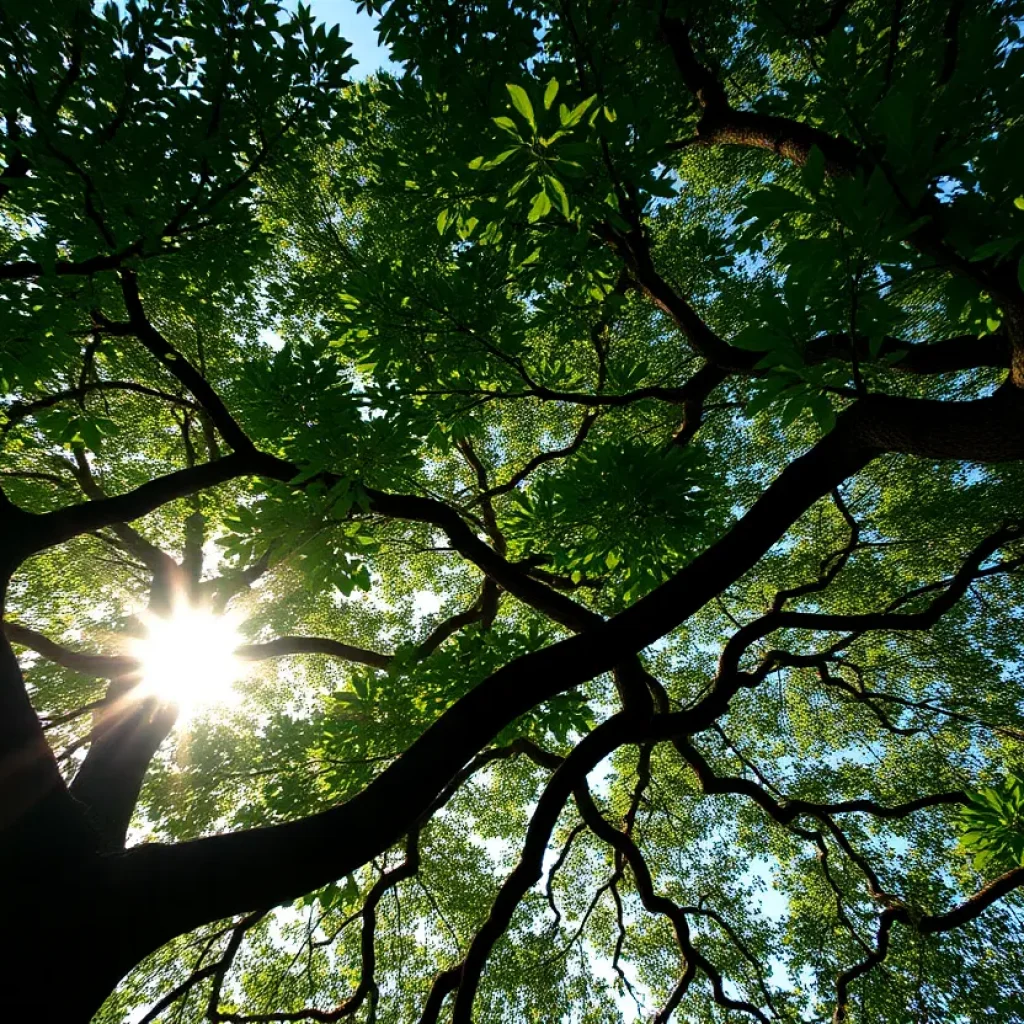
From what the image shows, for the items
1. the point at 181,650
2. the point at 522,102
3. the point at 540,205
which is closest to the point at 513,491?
the point at 540,205

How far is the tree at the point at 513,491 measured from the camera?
6.17ft

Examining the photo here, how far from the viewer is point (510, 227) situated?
282 centimetres

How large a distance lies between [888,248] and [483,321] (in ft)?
7.50

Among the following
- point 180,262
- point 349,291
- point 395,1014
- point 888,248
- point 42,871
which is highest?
point 180,262

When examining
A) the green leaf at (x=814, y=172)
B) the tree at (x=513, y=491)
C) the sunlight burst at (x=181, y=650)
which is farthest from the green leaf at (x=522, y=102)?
the sunlight burst at (x=181, y=650)

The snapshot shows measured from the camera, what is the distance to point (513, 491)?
4750mm

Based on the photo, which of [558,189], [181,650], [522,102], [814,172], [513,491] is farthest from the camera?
[181,650]

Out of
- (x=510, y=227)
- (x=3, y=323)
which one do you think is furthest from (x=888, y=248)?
(x=3, y=323)

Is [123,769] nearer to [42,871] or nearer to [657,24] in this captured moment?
[42,871]

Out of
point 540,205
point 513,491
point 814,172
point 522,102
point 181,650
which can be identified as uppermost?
point 181,650

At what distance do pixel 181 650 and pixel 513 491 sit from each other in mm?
4406

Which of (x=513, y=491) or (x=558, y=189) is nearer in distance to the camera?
(x=558, y=189)

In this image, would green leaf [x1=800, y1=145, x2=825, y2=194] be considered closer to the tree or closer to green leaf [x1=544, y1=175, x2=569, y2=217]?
the tree

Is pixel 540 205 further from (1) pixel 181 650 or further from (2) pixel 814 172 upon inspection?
(1) pixel 181 650
